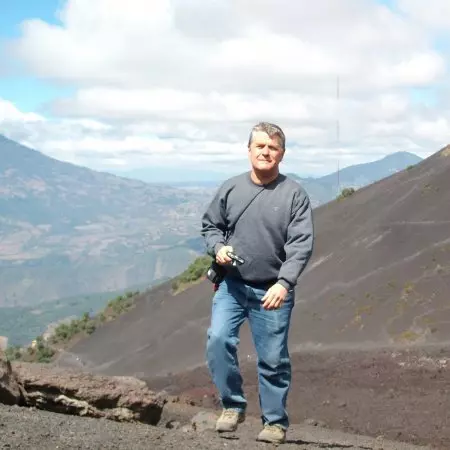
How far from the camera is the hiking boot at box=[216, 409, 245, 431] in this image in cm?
641

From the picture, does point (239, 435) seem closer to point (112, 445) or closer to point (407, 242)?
point (112, 445)

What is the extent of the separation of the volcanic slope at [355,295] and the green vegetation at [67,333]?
170 centimetres

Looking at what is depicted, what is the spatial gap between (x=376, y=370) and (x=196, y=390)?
501 centimetres

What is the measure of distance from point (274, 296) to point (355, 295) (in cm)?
2252

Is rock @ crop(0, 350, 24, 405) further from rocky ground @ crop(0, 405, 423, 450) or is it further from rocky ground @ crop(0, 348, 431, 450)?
rocky ground @ crop(0, 405, 423, 450)

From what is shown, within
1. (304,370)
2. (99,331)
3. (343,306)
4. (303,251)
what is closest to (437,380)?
(304,370)

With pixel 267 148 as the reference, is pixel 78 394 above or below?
below

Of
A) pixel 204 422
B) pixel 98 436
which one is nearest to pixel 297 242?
pixel 98 436

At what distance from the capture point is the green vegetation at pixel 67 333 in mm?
40888

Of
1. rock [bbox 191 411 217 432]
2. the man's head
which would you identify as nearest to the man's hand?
the man's head

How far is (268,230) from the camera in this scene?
6090mm

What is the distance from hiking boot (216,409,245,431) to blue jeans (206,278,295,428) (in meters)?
0.24

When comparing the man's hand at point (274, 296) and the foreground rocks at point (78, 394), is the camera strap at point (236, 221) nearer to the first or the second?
the man's hand at point (274, 296)

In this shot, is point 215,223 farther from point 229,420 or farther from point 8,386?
point 8,386
